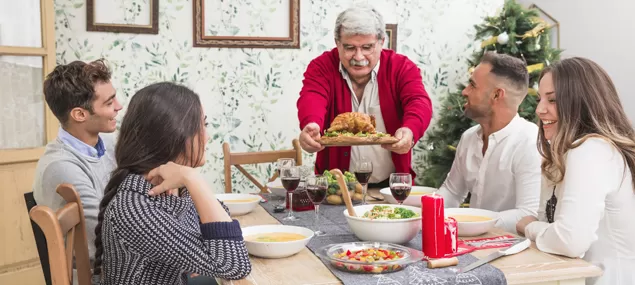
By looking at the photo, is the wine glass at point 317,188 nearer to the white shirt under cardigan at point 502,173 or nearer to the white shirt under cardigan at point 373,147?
the white shirt under cardigan at point 502,173

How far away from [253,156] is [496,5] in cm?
250

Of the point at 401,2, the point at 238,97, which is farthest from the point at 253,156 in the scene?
the point at 401,2

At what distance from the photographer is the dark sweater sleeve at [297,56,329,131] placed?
2914 mm

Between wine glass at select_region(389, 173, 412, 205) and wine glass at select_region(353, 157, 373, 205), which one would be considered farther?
wine glass at select_region(353, 157, 373, 205)

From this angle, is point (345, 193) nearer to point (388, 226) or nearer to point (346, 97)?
point (388, 226)

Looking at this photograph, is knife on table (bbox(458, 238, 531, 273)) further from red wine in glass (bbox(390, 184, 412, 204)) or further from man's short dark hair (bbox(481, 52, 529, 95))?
man's short dark hair (bbox(481, 52, 529, 95))

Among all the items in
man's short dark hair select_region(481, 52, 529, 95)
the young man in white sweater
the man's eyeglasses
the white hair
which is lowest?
the young man in white sweater

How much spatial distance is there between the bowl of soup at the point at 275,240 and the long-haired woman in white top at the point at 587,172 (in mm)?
679

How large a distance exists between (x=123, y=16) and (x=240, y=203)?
2095mm

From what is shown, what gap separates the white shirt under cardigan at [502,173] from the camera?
246 cm

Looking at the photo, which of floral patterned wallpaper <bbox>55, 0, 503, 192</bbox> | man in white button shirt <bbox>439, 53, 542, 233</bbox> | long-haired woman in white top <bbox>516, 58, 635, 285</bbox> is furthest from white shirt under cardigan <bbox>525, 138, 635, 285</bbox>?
floral patterned wallpaper <bbox>55, 0, 503, 192</bbox>

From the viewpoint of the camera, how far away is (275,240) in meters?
1.80

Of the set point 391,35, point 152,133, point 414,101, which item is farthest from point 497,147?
point 391,35

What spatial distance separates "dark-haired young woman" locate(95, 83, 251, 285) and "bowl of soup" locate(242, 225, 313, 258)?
108 millimetres
